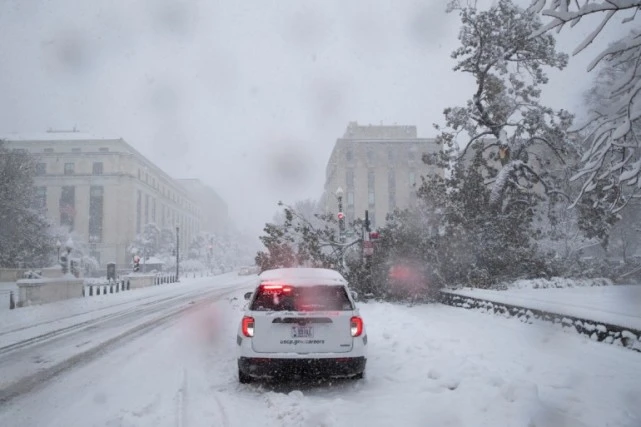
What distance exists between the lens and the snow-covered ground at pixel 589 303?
7389mm

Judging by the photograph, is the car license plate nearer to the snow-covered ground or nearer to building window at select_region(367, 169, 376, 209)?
the snow-covered ground

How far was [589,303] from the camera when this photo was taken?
31.8 ft

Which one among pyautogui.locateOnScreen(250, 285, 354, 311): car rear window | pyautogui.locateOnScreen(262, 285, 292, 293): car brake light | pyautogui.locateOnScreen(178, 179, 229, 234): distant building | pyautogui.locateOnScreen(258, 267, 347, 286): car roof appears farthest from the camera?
pyautogui.locateOnScreen(178, 179, 229, 234): distant building

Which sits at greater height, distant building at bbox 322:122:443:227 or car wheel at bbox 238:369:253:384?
distant building at bbox 322:122:443:227

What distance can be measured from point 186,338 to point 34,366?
3065mm

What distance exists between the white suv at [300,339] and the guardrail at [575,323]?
4194 mm

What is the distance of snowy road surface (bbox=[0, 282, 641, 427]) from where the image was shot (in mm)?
4582

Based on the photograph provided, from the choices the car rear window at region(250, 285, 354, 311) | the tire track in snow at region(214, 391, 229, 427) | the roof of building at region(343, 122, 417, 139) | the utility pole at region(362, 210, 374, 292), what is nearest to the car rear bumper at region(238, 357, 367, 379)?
the tire track in snow at region(214, 391, 229, 427)

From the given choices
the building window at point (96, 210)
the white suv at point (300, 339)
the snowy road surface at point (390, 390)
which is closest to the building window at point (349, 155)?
the building window at point (96, 210)

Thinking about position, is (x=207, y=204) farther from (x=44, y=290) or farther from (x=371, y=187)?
(x=44, y=290)

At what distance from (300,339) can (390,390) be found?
127 centimetres

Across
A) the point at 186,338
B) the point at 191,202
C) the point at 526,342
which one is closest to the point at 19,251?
the point at 186,338

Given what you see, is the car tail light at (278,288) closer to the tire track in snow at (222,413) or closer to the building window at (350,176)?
the tire track in snow at (222,413)

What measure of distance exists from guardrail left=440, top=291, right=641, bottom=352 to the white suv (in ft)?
13.8
